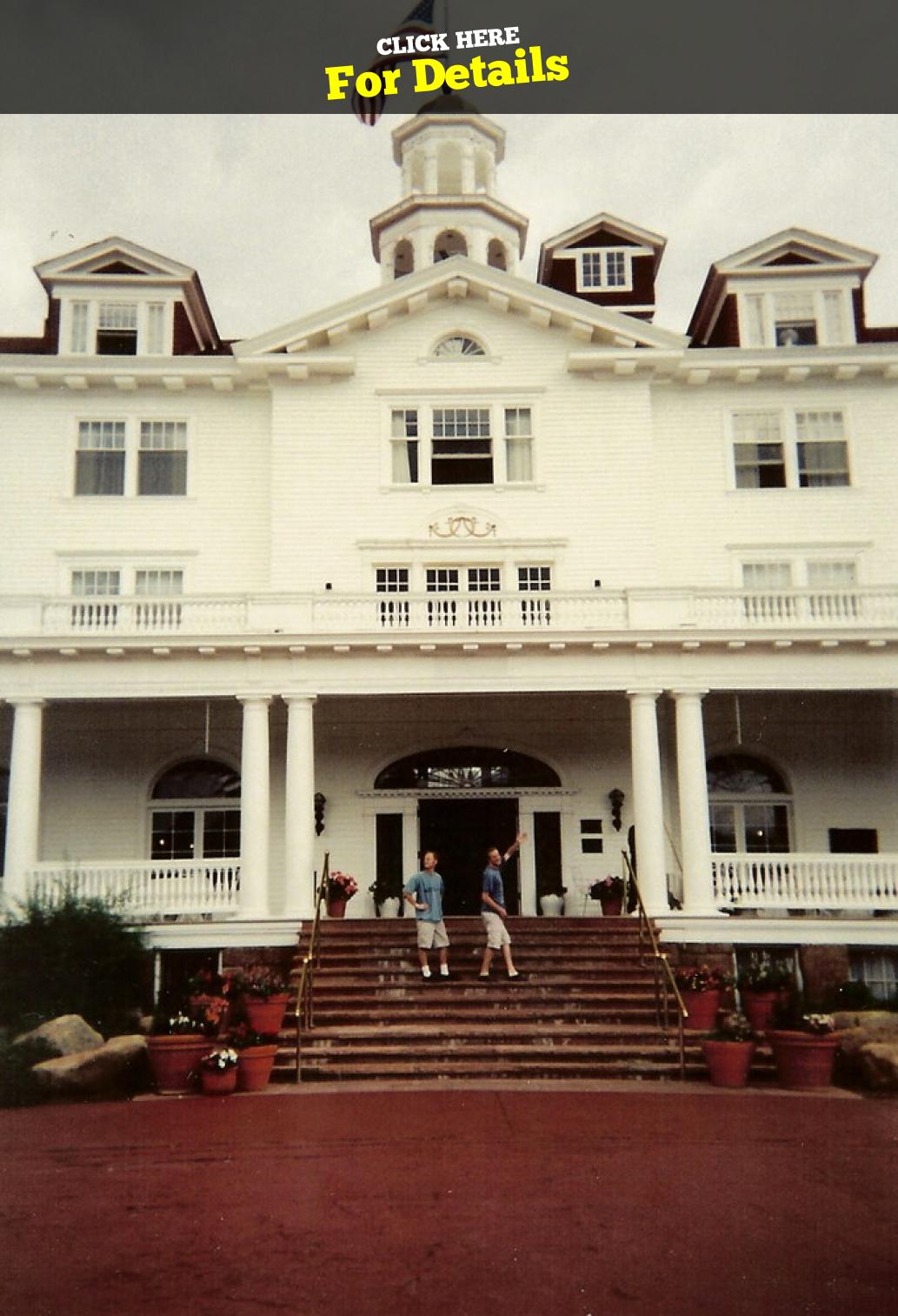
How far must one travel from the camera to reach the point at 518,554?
22.3 meters

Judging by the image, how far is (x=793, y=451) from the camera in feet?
75.3

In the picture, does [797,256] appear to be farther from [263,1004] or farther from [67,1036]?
[67,1036]

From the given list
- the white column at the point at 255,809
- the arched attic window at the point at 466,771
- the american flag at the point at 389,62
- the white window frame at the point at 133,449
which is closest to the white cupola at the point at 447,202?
the white window frame at the point at 133,449

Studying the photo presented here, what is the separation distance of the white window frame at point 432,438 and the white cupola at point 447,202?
6599 millimetres

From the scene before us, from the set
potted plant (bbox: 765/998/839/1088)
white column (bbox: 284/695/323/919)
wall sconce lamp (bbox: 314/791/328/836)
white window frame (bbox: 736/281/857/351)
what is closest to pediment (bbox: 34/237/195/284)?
white column (bbox: 284/695/323/919)

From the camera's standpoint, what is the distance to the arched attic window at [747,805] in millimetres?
22078

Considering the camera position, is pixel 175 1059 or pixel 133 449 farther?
pixel 133 449

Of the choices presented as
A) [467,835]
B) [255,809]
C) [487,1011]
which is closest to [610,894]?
[467,835]

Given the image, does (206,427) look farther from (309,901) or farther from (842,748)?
(842,748)

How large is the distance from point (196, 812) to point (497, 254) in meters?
15.7

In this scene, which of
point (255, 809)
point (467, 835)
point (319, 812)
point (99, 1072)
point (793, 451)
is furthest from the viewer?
point (793, 451)

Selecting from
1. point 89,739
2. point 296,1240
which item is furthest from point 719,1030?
point 89,739

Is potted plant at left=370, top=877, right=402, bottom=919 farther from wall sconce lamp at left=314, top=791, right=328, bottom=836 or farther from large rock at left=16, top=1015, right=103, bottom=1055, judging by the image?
large rock at left=16, top=1015, right=103, bottom=1055

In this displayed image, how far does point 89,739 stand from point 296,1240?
629 inches
